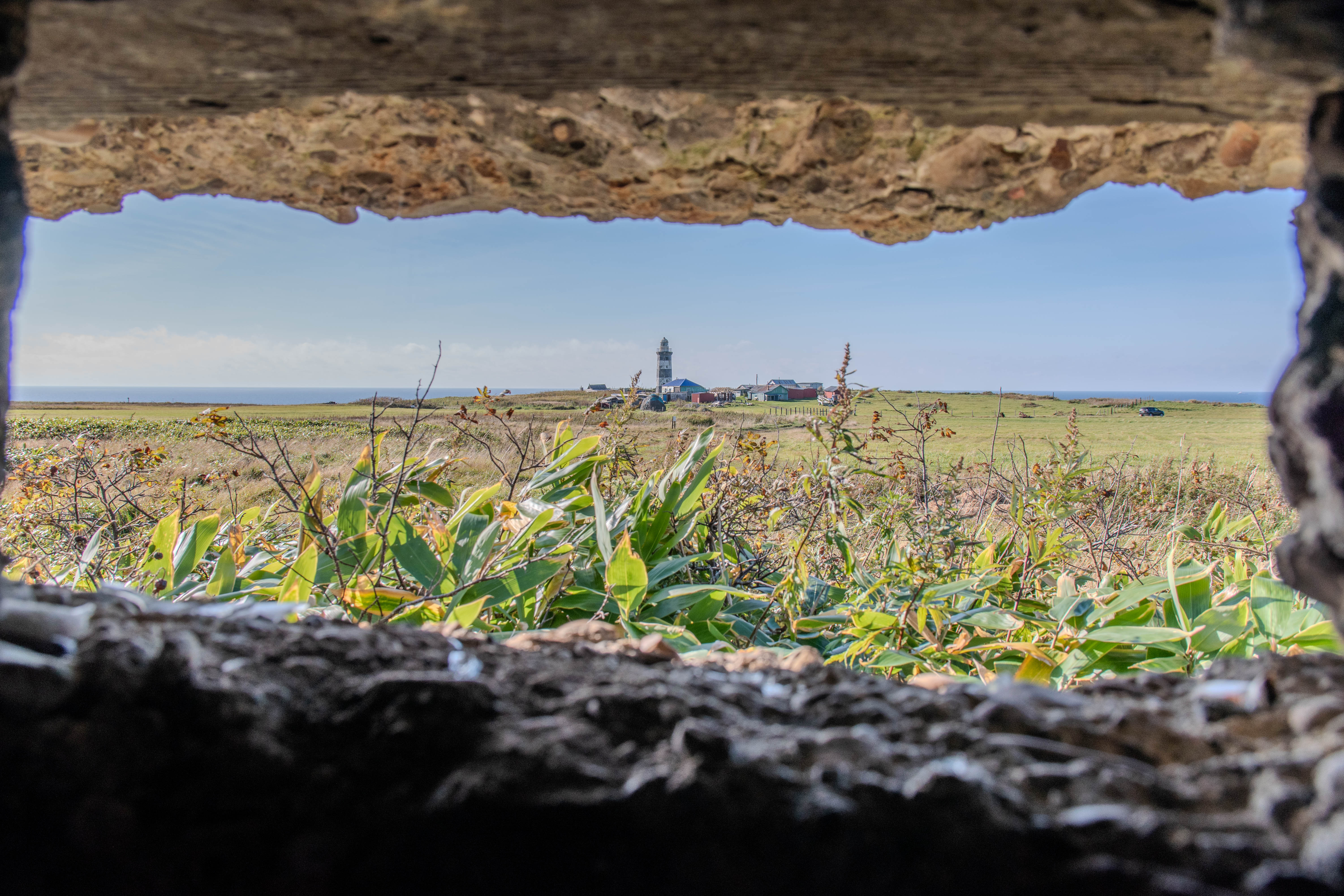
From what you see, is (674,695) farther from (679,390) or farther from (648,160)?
(679,390)

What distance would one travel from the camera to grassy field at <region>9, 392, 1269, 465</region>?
12.2ft

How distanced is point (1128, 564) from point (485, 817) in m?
3.53

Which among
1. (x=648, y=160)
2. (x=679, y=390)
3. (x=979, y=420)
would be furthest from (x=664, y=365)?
(x=648, y=160)

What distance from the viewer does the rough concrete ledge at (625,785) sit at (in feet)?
1.75

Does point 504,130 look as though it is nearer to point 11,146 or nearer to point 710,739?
point 11,146

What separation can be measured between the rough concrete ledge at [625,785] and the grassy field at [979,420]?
439 mm

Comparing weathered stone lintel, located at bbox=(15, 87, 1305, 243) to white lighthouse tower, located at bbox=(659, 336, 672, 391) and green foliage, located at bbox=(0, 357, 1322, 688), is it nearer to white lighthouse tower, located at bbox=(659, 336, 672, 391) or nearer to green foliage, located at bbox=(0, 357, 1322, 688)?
green foliage, located at bbox=(0, 357, 1322, 688)

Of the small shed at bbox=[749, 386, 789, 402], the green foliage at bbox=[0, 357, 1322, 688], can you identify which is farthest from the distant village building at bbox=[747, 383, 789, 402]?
the green foliage at bbox=[0, 357, 1322, 688]

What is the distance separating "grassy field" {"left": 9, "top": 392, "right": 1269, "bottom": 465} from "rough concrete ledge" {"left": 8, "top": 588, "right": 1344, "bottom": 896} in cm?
44

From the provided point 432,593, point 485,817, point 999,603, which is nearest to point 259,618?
point 485,817

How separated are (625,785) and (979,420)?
6.87 m

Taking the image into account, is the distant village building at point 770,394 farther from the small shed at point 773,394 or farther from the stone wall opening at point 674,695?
the stone wall opening at point 674,695

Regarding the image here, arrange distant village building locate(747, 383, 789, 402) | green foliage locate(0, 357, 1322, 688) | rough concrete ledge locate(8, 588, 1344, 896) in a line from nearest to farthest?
rough concrete ledge locate(8, 588, 1344, 896), green foliage locate(0, 357, 1322, 688), distant village building locate(747, 383, 789, 402)

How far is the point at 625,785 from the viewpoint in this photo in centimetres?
Result: 59
